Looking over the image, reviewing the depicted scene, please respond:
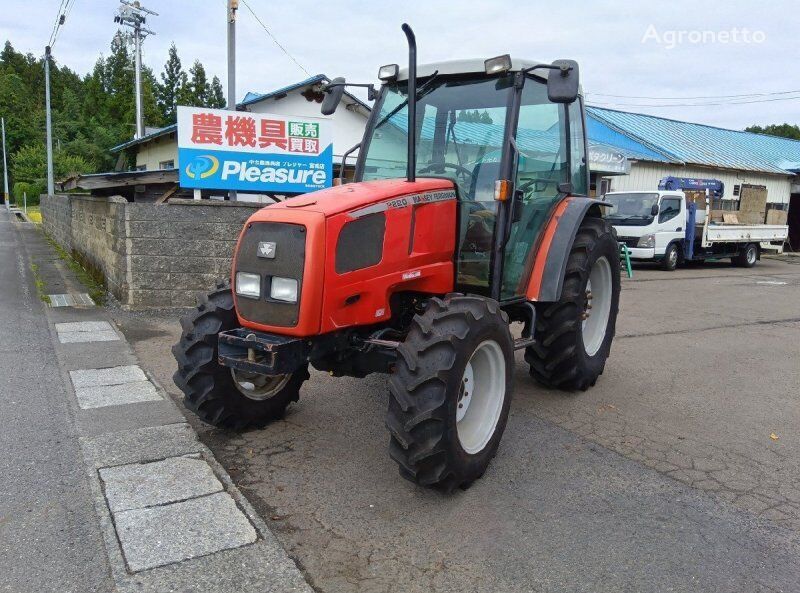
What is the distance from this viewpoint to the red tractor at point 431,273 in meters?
3.25

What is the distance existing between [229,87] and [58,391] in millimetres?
5722

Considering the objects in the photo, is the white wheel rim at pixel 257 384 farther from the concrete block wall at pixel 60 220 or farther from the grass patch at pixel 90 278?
the concrete block wall at pixel 60 220

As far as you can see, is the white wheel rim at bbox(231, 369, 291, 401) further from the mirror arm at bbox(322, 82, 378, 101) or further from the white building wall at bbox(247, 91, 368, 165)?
the white building wall at bbox(247, 91, 368, 165)

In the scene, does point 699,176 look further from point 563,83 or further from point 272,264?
point 272,264

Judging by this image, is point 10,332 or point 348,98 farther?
point 348,98

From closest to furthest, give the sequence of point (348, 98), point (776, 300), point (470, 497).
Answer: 1. point (470, 497)
2. point (776, 300)
3. point (348, 98)

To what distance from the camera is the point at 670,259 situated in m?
16.1

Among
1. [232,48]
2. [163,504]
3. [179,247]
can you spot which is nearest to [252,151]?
[179,247]

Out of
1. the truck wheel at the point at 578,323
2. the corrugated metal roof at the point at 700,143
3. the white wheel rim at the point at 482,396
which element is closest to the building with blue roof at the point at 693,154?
the corrugated metal roof at the point at 700,143

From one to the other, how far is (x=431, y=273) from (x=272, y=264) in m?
1.03

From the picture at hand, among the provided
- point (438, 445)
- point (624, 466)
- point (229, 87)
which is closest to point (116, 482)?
point (438, 445)

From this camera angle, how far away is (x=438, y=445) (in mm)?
3146

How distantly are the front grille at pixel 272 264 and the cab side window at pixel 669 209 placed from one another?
14483 mm

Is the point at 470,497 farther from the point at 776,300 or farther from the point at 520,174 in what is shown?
the point at 776,300
